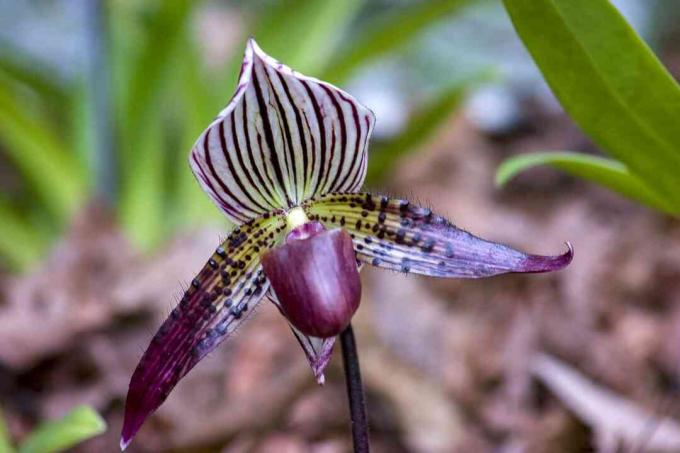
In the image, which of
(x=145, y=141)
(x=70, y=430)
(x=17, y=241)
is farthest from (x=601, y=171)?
(x=17, y=241)

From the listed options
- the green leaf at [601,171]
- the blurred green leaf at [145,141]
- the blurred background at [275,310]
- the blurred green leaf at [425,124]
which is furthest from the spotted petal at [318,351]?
the blurred green leaf at [145,141]

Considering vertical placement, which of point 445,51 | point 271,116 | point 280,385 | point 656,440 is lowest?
point 656,440

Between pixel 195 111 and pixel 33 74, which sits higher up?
pixel 33 74

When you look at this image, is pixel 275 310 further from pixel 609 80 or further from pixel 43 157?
pixel 609 80

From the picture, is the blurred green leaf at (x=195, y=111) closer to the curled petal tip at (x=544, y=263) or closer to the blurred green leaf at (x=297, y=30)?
the blurred green leaf at (x=297, y=30)

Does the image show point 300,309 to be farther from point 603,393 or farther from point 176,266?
point 176,266

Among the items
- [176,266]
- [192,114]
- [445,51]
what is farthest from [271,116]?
[445,51]

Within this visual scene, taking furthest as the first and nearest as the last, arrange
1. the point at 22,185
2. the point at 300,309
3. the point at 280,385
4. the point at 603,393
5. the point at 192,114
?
the point at 22,185 < the point at 192,114 < the point at 603,393 < the point at 280,385 < the point at 300,309
